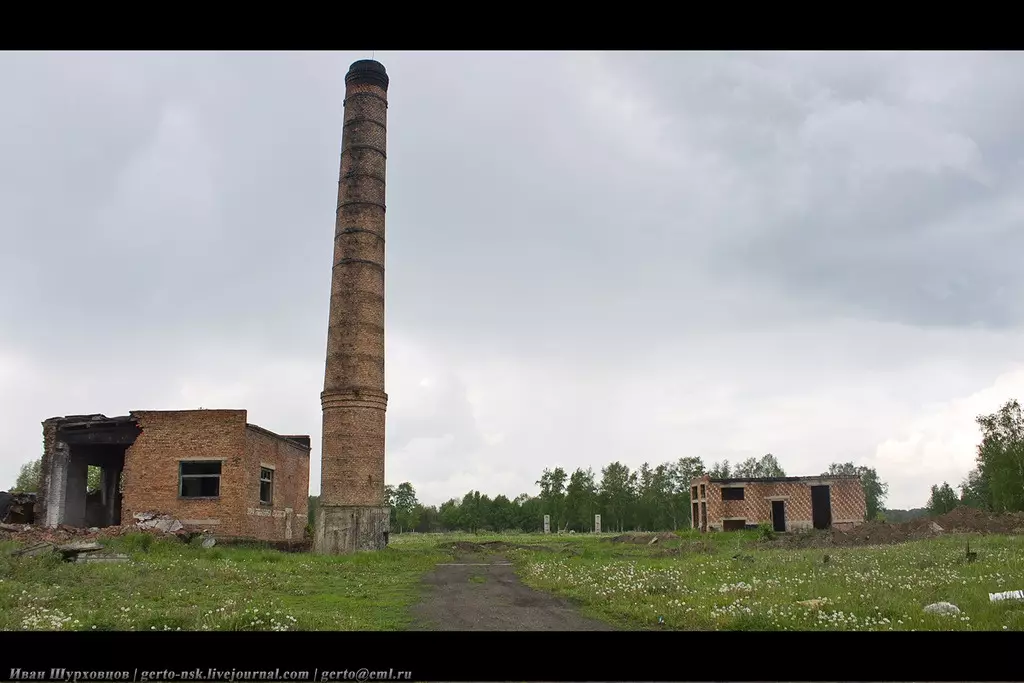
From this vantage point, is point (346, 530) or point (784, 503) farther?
point (784, 503)

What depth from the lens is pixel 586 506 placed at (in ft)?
309

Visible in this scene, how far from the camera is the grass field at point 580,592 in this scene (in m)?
9.86

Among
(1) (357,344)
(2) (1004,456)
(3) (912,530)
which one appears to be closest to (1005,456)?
(2) (1004,456)

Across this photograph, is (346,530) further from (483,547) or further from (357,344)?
(483,547)

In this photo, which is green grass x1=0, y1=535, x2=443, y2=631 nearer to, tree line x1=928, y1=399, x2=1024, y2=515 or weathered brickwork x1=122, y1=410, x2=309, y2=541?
weathered brickwork x1=122, y1=410, x2=309, y2=541

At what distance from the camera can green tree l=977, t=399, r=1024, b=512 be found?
176 feet

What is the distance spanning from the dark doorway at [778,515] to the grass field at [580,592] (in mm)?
26023

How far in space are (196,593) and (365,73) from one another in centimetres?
2298

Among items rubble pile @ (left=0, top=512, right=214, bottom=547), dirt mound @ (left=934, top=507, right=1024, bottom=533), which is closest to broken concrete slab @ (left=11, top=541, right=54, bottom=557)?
rubble pile @ (left=0, top=512, right=214, bottom=547)

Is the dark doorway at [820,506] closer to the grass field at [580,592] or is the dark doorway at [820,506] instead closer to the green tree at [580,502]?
the grass field at [580,592]

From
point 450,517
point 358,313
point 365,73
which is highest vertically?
point 365,73

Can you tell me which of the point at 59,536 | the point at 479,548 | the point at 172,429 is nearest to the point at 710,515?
the point at 479,548
